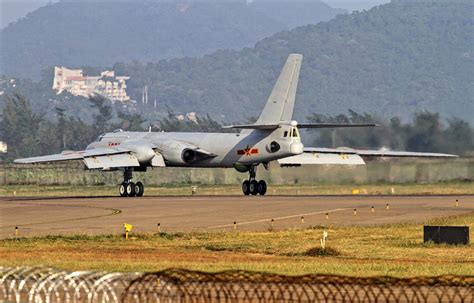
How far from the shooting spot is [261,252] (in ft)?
118

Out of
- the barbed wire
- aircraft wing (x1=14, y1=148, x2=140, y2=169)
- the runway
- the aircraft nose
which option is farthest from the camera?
aircraft wing (x1=14, y1=148, x2=140, y2=169)

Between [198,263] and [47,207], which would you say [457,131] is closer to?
[47,207]

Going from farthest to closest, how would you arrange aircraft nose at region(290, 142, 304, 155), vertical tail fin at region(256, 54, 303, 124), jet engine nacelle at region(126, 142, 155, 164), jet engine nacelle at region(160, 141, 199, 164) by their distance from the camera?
jet engine nacelle at region(160, 141, 199, 164)
jet engine nacelle at region(126, 142, 155, 164)
vertical tail fin at region(256, 54, 303, 124)
aircraft nose at region(290, 142, 304, 155)

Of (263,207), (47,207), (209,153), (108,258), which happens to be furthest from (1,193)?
(108,258)

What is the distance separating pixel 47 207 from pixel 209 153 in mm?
14805

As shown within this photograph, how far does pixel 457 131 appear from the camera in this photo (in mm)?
79500

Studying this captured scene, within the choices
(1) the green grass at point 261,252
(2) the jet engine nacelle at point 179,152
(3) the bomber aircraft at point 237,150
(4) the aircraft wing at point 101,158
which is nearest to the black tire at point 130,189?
(3) the bomber aircraft at point 237,150

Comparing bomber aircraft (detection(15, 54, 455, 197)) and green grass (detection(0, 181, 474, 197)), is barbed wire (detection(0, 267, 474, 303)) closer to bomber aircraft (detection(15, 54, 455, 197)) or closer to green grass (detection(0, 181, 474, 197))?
bomber aircraft (detection(15, 54, 455, 197))

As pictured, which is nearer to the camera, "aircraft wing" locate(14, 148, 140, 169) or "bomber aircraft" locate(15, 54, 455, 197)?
"bomber aircraft" locate(15, 54, 455, 197)

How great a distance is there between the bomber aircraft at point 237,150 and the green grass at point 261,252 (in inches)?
877

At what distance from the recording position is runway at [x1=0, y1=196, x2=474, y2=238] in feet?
152

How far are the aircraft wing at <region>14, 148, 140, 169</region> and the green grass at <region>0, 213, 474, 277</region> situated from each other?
25532 mm

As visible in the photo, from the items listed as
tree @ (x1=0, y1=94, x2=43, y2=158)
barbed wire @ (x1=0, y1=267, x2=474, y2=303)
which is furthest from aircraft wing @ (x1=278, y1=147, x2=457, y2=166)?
tree @ (x1=0, y1=94, x2=43, y2=158)

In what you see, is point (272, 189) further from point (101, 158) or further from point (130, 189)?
point (101, 158)
